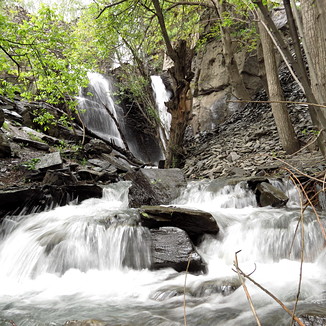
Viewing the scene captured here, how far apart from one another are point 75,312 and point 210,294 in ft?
4.93

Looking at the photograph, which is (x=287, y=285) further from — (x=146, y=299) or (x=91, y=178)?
(x=91, y=178)

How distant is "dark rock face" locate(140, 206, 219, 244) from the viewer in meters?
4.40

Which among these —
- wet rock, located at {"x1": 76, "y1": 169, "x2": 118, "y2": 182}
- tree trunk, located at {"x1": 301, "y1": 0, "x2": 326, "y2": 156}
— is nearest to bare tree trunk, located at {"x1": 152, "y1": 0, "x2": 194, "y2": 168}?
wet rock, located at {"x1": 76, "y1": 169, "x2": 118, "y2": 182}

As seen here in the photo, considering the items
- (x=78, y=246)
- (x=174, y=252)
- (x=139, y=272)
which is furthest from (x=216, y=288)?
(x=78, y=246)

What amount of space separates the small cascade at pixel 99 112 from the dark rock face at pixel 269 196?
10046 mm

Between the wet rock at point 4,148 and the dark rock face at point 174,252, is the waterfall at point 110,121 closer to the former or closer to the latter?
the wet rock at point 4,148

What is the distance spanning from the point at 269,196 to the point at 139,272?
301 cm

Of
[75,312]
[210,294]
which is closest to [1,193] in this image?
[75,312]

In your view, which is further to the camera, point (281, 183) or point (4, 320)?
point (281, 183)

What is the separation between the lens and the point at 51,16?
6.99 metres

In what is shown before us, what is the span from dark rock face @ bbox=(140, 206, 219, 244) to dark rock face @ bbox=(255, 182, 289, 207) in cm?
149

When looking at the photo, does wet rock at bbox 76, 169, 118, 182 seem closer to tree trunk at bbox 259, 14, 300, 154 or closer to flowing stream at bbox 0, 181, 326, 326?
flowing stream at bbox 0, 181, 326, 326

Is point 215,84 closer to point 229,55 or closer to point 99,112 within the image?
point 229,55

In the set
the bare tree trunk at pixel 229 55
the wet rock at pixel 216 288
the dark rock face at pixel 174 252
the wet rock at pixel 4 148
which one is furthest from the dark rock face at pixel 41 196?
the bare tree trunk at pixel 229 55
